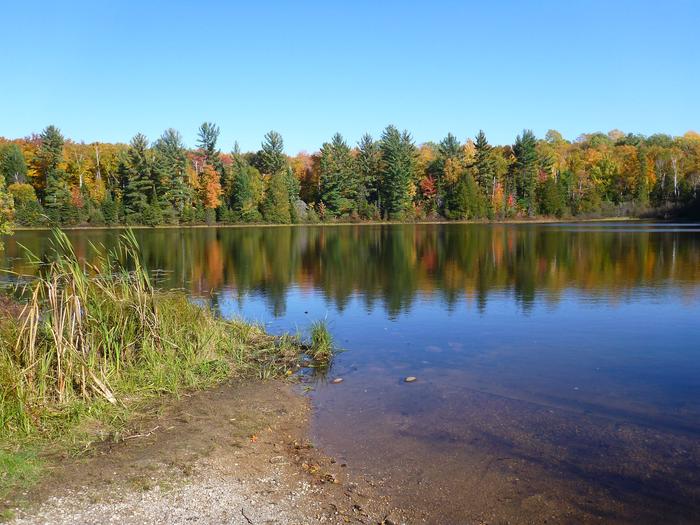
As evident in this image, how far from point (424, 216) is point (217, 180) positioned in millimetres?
30576

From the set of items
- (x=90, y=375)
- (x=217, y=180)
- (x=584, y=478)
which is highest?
(x=217, y=180)

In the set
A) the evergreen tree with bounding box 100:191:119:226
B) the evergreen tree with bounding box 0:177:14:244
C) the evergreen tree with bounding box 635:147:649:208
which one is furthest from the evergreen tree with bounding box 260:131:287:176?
the evergreen tree with bounding box 0:177:14:244

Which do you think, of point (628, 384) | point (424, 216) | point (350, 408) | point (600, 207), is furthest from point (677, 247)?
point (600, 207)

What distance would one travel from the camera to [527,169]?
88625 millimetres

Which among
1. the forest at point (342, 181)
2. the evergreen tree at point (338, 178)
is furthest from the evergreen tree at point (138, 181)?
the evergreen tree at point (338, 178)

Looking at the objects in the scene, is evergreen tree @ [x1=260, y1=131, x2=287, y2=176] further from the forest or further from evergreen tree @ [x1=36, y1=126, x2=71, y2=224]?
evergreen tree @ [x1=36, y1=126, x2=71, y2=224]

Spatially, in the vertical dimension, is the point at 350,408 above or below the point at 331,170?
below

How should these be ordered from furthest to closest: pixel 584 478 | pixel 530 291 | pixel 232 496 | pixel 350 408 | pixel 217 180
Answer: pixel 217 180
pixel 530 291
pixel 350 408
pixel 584 478
pixel 232 496

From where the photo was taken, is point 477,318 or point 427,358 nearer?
point 427,358

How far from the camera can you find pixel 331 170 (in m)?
84.6

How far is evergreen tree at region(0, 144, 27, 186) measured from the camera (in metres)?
75.1

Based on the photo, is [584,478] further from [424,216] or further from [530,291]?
[424,216]

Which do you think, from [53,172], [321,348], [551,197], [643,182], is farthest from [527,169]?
[321,348]

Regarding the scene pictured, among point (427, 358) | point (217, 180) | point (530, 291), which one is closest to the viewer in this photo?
point (427, 358)
